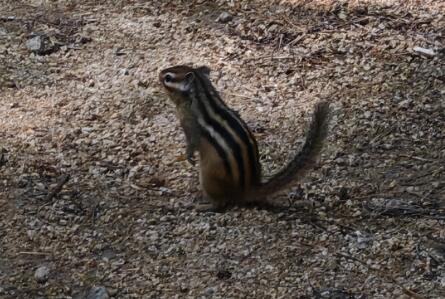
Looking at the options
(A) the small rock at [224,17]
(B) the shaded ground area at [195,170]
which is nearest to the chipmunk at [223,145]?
(B) the shaded ground area at [195,170]

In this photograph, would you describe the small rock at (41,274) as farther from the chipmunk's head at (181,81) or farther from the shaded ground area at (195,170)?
the chipmunk's head at (181,81)

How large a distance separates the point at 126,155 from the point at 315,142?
1.35 metres

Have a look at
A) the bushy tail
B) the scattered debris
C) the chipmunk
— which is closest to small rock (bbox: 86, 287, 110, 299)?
the chipmunk

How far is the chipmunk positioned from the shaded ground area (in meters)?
0.17

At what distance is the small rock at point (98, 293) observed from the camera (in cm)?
418

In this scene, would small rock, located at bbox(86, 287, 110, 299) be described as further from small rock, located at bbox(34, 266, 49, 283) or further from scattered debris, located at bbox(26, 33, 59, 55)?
scattered debris, located at bbox(26, 33, 59, 55)

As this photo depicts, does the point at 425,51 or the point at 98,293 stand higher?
the point at 425,51

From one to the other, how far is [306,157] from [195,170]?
0.89 m

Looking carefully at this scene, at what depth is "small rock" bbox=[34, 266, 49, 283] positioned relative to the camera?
4312 millimetres

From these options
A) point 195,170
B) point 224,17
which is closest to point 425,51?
point 224,17

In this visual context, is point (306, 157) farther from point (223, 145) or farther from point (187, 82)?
point (187, 82)

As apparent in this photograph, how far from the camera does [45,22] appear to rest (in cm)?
651

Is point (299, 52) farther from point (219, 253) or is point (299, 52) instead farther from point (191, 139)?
point (219, 253)

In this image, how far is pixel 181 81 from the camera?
4699 mm
